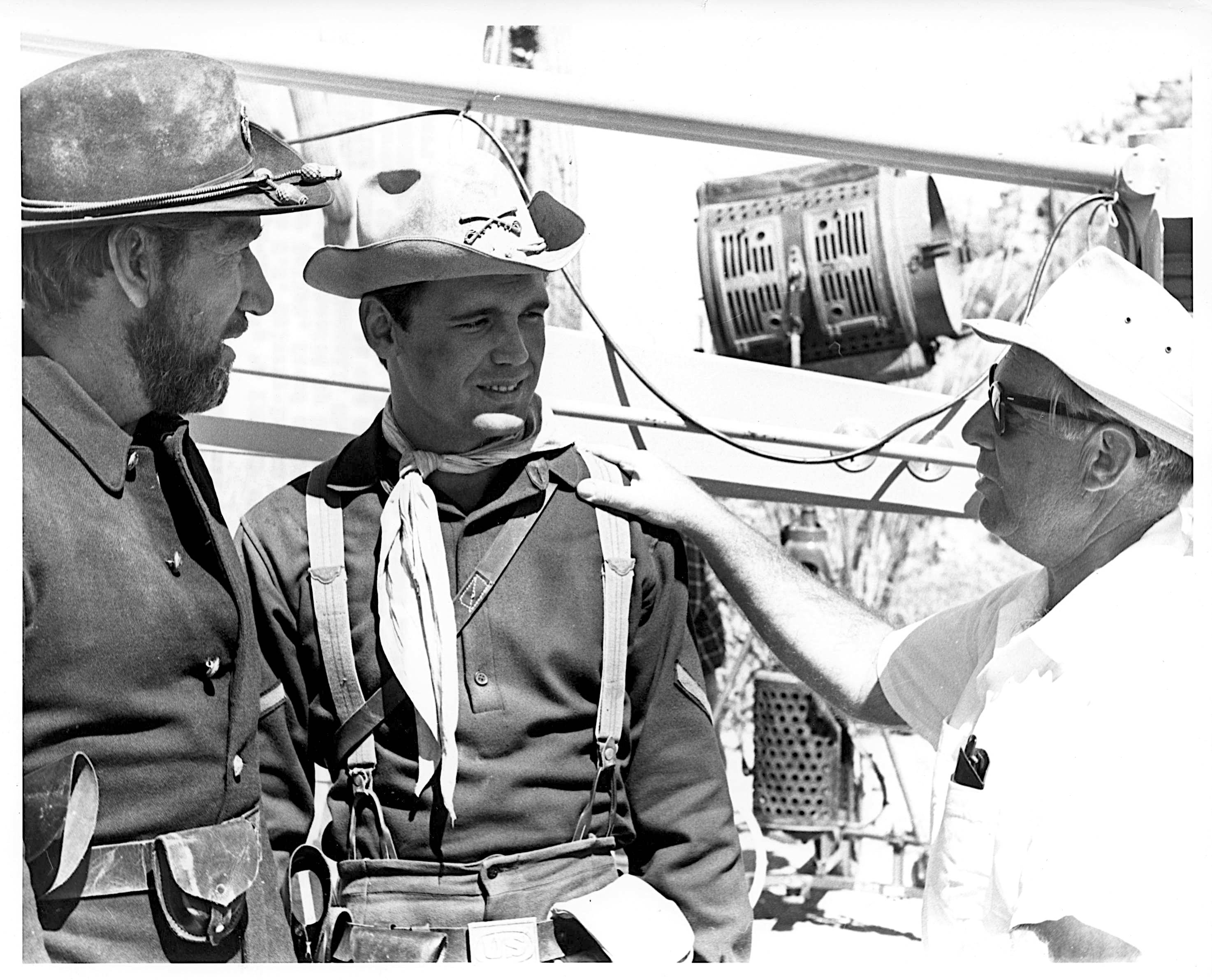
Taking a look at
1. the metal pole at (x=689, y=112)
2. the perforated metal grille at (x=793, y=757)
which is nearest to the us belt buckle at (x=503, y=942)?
the metal pole at (x=689, y=112)

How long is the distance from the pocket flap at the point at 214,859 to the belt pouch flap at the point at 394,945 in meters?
0.26

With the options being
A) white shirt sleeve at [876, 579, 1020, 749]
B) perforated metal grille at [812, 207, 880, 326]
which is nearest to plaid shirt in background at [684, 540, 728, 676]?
perforated metal grille at [812, 207, 880, 326]

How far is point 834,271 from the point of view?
4344mm

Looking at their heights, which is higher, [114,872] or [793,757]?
[114,872]

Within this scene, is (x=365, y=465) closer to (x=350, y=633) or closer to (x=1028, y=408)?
(x=350, y=633)

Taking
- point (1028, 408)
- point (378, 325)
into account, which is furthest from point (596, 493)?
point (1028, 408)

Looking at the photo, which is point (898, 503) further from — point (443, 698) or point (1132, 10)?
point (443, 698)

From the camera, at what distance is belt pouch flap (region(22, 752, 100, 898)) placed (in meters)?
2.15

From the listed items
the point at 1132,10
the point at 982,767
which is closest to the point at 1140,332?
the point at 1132,10

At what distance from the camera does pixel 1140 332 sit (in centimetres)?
271

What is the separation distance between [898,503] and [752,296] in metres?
0.76

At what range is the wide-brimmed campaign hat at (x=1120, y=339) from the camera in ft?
8.65

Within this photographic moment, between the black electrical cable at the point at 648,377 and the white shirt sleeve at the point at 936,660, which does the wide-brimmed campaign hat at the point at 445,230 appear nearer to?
the black electrical cable at the point at 648,377

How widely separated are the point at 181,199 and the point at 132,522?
46 centimetres
